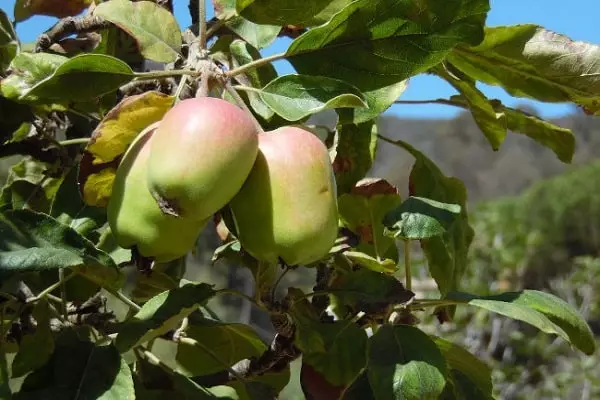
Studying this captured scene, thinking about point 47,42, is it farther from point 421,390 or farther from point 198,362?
point 421,390

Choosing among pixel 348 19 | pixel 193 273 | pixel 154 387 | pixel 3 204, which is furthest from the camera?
pixel 193 273

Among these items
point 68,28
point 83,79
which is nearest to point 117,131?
point 83,79

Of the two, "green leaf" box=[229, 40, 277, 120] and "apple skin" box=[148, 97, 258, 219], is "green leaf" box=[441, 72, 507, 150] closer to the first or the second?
"green leaf" box=[229, 40, 277, 120]

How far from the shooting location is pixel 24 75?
25.9 inches

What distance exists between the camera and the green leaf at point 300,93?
2.03 ft

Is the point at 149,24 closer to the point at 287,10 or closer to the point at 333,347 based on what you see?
the point at 287,10

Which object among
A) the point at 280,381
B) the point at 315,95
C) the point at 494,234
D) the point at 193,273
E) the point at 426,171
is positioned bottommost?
the point at 193,273

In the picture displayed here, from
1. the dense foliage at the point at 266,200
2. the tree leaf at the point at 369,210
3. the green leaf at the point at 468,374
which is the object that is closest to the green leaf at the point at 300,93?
the dense foliage at the point at 266,200

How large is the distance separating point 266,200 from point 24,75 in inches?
10.0

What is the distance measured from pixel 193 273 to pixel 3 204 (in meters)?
6.85

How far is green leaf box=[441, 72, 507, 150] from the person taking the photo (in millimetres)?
838

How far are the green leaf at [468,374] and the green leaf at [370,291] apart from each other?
0.14 m

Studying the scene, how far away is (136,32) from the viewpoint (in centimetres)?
67

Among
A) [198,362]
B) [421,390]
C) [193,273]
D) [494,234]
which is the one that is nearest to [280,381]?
[198,362]
